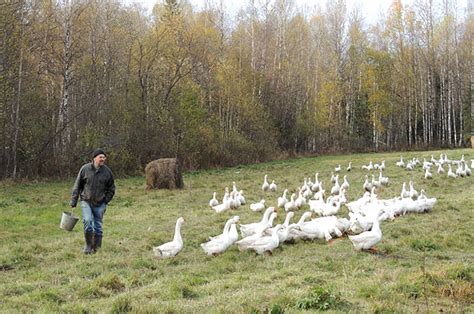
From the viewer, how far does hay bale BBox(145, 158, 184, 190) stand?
22656 mm

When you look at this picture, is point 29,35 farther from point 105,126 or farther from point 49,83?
point 105,126

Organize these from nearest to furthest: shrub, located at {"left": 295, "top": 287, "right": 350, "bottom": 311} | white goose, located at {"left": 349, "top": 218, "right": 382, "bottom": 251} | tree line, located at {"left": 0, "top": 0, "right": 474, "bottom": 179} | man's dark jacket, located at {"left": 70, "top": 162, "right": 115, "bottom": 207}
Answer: shrub, located at {"left": 295, "top": 287, "right": 350, "bottom": 311}, white goose, located at {"left": 349, "top": 218, "right": 382, "bottom": 251}, man's dark jacket, located at {"left": 70, "top": 162, "right": 115, "bottom": 207}, tree line, located at {"left": 0, "top": 0, "right": 474, "bottom": 179}

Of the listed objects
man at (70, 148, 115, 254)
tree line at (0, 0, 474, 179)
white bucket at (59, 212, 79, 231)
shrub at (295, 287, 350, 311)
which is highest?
tree line at (0, 0, 474, 179)

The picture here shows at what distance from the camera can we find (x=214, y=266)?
29.3 ft

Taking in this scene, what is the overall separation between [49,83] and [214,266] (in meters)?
23.9

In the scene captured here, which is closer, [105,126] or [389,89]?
[105,126]

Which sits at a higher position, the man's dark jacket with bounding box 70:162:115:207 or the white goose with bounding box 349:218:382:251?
the man's dark jacket with bounding box 70:162:115:207

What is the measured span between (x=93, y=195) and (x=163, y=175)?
12.4m

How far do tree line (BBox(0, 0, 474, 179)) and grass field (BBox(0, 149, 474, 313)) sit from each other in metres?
12.2

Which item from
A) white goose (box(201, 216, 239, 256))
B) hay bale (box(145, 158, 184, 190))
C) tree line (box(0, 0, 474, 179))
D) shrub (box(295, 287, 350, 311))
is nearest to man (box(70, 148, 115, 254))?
white goose (box(201, 216, 239, 256))

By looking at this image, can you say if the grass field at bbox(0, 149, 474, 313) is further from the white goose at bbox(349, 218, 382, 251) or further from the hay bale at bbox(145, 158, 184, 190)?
the hay bale at bbox(145, 158, 184, 190)

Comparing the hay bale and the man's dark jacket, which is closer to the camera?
the man's dark jacket

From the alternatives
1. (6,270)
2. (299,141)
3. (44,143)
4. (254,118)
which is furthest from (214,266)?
(299,141)

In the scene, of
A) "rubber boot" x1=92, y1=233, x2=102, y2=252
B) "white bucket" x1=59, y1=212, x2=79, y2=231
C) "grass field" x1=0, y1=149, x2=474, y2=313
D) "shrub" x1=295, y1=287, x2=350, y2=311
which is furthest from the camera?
"white bucket" x1=59, y1=212, x2=79, y2=231
